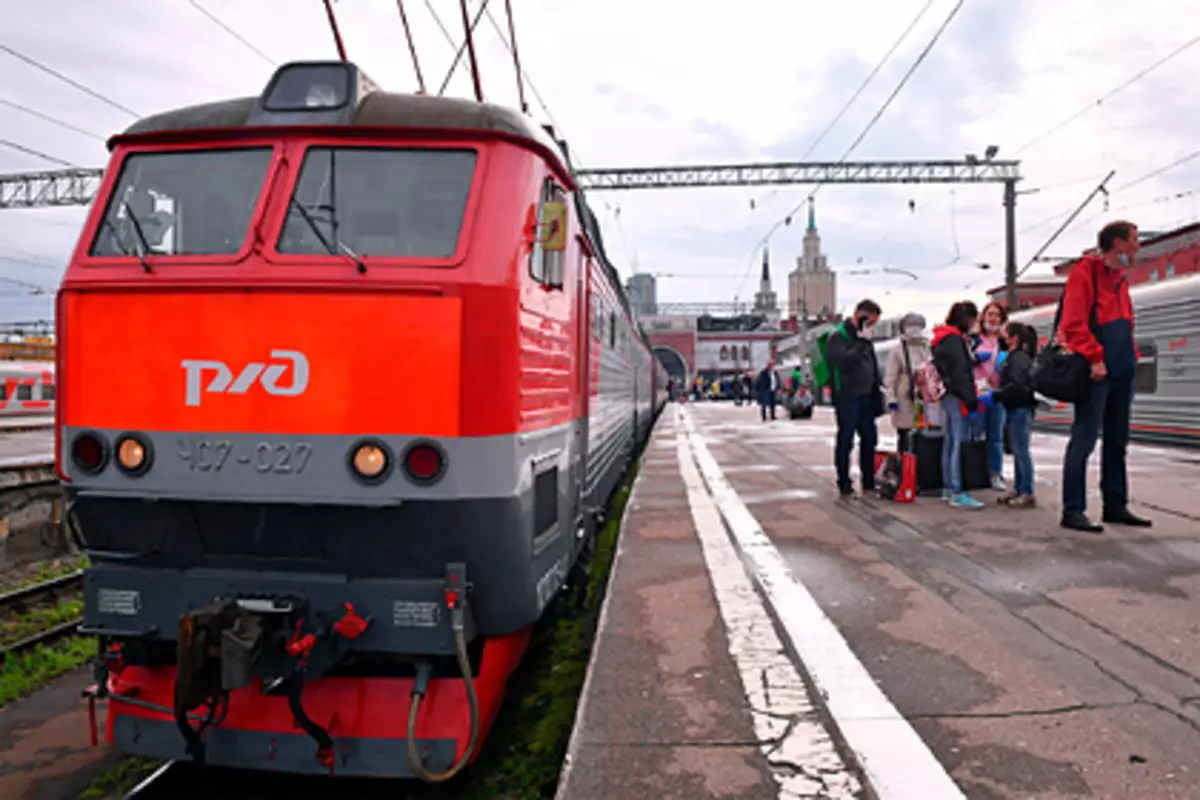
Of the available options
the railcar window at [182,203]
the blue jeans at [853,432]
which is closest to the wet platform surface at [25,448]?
the railcar window at [182,203]

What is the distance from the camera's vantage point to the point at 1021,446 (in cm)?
718

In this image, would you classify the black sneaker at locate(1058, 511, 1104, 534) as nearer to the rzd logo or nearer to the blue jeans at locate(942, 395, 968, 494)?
the blue jeans at locate(942, 395, 968, 494)

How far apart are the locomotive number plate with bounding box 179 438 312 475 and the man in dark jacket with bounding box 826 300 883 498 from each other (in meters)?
5.78

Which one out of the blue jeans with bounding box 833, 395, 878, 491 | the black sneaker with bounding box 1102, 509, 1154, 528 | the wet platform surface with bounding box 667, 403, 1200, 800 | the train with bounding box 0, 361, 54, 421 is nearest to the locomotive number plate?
the wet platform surface with bounding box 667, 403, 1200, 800

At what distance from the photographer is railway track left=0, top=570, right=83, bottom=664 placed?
6410 mm

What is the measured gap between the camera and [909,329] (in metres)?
7.70

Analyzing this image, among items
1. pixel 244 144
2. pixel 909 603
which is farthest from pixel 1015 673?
pixel 244 144

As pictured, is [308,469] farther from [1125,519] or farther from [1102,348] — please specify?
[1125,519]

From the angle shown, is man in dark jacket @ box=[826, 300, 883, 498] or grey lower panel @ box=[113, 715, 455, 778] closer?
grey lower panel @ box=[113, 715, 455, 778]

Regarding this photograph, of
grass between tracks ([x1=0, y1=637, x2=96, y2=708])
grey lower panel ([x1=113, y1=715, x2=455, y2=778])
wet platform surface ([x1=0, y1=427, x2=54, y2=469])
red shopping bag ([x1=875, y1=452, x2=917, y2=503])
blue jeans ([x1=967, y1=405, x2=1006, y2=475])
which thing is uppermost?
blue jeans ([x1=967, y1=405, x2=1006, y2=475])

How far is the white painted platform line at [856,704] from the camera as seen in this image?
255 centimetres

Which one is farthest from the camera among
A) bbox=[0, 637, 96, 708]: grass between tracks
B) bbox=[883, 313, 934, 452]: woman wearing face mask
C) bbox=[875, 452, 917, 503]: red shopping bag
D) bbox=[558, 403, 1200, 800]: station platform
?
bbox=[883, 313, 934, 452]: woman wearing face mask

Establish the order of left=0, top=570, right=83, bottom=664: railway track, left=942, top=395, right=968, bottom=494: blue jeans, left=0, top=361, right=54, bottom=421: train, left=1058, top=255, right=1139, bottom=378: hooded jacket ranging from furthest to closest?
left=0, top=361, right=54, bottom=421: train < left=942, top=395, right=968, bottom=494: blue jeans < left=0, top=570, right=83, bottom=664: railway track < left=1058, top=255, right=1139, bottom=378: hooded jacket

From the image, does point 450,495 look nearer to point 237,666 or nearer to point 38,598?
point 237,666
